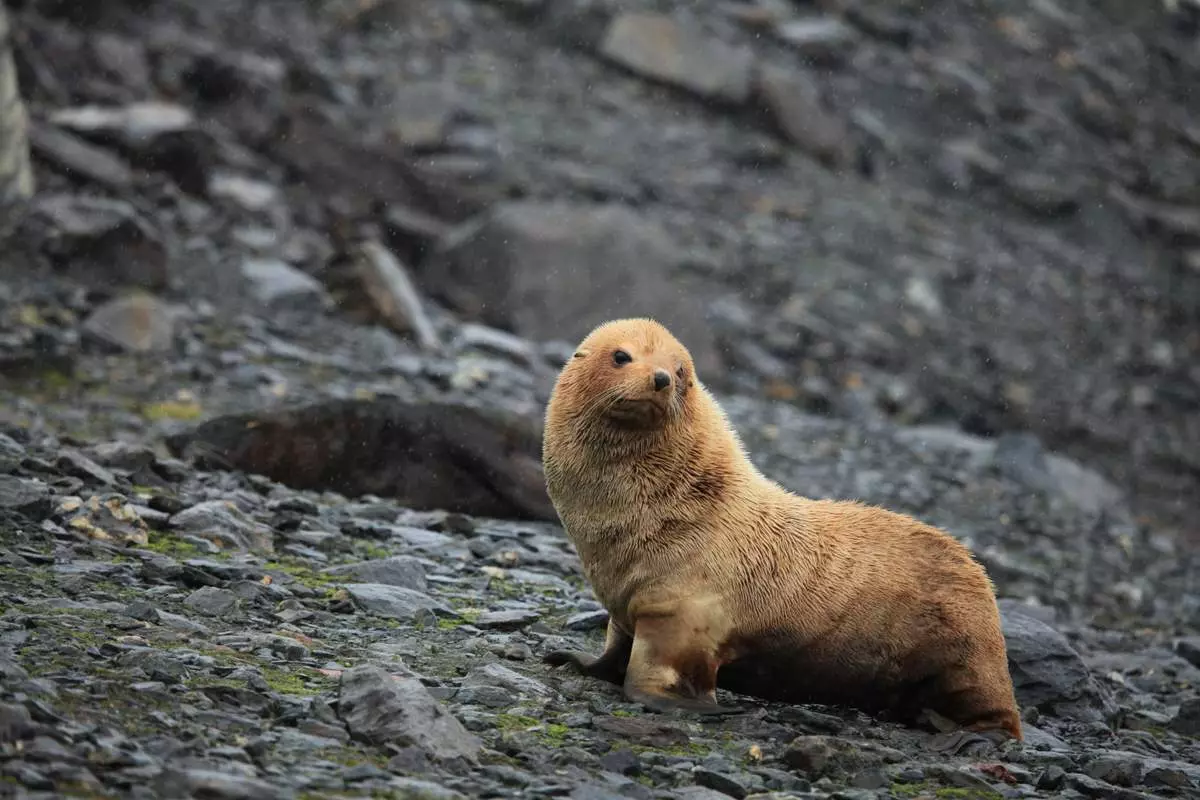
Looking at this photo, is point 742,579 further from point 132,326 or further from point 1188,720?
point 132,326

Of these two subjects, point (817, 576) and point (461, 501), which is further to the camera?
point (461, 501)

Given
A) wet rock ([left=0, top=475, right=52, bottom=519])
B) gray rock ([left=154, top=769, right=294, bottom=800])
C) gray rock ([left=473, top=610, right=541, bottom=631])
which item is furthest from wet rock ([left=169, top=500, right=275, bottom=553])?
gray rock ([left=154, top=769, right=294, bottom=800])

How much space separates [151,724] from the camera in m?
3.97

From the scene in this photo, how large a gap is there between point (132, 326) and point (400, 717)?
7.33m

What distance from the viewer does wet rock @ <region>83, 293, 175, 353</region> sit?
10.7 meters

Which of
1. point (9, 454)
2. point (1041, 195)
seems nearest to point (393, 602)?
point (9, 454)

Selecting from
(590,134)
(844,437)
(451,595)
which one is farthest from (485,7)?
(451,595)

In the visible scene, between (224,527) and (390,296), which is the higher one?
(224,527)

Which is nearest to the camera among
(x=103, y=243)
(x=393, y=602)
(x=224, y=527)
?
(x=393, y=602)

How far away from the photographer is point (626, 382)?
216 inches

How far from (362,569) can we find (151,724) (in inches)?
91.0

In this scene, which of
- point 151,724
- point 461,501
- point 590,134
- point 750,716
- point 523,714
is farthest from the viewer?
point 590,134

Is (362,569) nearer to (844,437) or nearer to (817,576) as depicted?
(817,576)

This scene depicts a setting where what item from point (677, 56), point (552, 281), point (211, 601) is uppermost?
point (677, 56)
